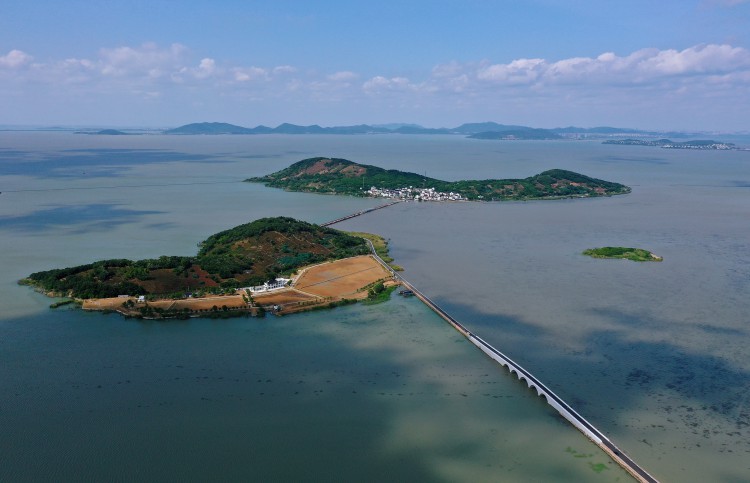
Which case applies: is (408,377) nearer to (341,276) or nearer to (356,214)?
(341,276)

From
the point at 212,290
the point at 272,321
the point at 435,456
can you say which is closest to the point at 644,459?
the point at 435,456

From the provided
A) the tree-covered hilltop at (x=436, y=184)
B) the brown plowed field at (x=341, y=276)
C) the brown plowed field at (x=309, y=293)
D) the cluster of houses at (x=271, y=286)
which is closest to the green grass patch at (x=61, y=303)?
the brown plowed field at (x=309, y=293)

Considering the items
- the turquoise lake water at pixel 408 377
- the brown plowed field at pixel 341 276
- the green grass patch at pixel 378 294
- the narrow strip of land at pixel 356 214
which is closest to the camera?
the turquoise lake water at pixel 408 377

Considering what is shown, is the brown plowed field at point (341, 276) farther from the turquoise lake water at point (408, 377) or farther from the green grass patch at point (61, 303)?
the green grass patch at point (61, 303)

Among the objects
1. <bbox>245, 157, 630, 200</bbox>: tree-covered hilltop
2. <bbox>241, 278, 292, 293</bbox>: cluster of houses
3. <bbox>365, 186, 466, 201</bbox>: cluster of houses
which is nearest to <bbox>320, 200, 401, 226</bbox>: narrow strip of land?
<bbox>365, 186, 466, 201</bbox>: cluster of houses

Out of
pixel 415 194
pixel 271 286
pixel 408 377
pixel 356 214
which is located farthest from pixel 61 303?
pixel 415 194

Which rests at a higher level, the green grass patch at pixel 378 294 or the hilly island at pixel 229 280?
the hilly island at pixel 229 280

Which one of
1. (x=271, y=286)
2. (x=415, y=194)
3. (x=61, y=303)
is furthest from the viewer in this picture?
(x=415, y=194)

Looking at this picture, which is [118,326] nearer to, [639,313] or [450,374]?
[450,374]
